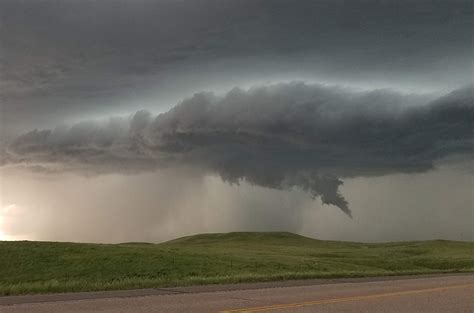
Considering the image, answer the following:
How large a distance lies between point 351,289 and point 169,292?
809 cm

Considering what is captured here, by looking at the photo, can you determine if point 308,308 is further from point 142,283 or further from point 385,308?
point 142,283

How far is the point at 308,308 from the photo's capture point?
15289 millimetres

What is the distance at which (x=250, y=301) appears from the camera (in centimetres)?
1673

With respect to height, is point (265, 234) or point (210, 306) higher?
point (265, 234)

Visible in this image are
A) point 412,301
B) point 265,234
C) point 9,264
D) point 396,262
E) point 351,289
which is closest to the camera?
point 412,301

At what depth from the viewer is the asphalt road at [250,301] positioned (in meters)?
14.6

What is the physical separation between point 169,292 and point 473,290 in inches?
529

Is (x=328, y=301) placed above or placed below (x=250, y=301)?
below

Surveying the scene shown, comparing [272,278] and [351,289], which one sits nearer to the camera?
[351,289]

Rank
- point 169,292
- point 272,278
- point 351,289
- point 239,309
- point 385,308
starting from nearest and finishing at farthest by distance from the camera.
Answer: point 239,309, point 385,308, point 169,292, point 351,289, point 272,278

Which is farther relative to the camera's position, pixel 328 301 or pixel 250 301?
pixel 328 301

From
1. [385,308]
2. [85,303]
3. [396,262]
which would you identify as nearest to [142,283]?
[85,303]

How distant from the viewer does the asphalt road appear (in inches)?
574

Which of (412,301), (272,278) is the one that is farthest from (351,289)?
(272,278)
